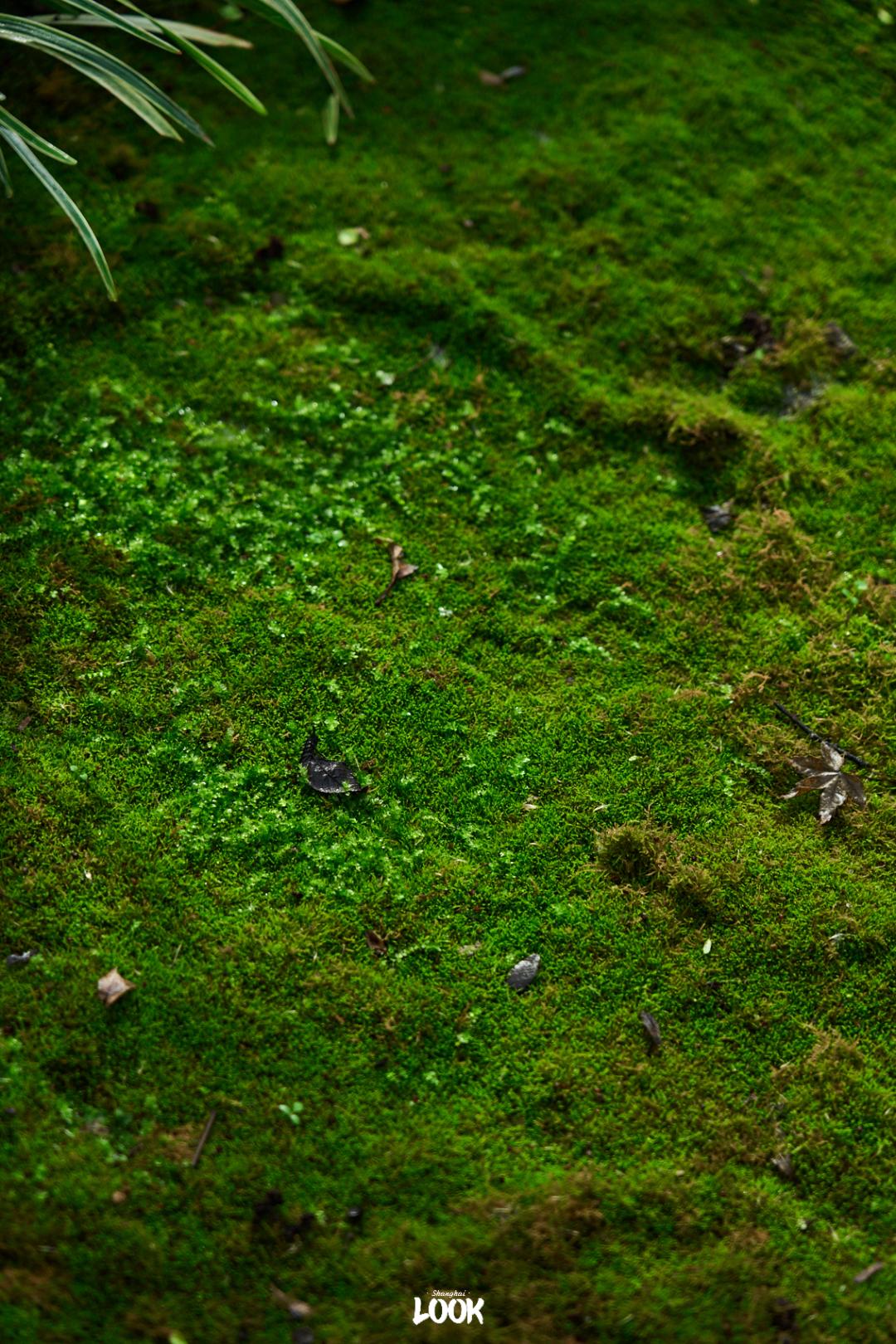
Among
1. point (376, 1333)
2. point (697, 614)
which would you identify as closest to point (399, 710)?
point (697, 614)

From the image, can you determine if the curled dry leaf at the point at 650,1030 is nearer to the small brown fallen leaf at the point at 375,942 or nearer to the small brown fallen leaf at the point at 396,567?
the small brown fallen leaf at the point at 375,942

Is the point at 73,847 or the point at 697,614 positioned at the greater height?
the point at 697,614

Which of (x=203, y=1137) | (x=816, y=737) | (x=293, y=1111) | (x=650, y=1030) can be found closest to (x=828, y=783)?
(x=816, y=737)

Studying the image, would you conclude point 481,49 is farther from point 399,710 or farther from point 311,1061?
point 311,1061

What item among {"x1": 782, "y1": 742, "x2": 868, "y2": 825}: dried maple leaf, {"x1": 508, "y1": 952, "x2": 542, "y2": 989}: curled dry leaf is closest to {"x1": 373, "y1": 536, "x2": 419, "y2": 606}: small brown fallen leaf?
{"x1": 508, "y1": 952, "x2": 542, "y2": 989}: curled dry leaf

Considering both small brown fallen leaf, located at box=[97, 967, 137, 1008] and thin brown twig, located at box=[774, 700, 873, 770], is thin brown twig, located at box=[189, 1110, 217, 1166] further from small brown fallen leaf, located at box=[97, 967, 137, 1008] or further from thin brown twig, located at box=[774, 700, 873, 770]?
thin brown twig, located at box=[774, 700, 873, 770]

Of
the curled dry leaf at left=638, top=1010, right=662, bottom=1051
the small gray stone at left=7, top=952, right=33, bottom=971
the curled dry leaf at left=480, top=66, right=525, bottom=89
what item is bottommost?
the curled dry leaf at left=638, top=1010, right=662, bottom=1051

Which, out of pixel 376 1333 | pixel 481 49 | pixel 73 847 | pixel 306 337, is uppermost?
pixel 481 49
